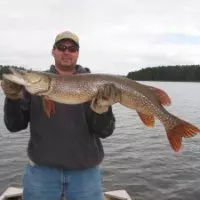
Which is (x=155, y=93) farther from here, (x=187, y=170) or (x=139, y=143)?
(x=139, y=143)

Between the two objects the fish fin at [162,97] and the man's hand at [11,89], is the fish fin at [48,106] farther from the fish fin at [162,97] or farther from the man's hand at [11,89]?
the fish fin at [162,97]

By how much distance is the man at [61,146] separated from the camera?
374 cm

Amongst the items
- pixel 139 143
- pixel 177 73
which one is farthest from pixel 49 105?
pixel 177 73

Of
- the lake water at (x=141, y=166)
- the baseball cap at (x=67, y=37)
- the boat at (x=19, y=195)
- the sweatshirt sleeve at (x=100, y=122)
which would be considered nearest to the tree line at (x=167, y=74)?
the lake water at (x=141, y=166)

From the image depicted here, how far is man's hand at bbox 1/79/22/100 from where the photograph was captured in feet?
11.8

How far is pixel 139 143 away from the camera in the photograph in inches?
561

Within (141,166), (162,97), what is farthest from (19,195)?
(141,166)

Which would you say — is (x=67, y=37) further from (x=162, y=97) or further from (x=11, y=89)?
(x=162, y=97)

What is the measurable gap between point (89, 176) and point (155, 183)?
19.9 feet

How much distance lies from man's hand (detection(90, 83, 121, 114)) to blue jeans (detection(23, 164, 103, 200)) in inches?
26.3

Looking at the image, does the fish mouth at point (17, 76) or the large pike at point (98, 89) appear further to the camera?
the large pike at point (98, 89)

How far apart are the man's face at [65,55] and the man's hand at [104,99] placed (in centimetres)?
51

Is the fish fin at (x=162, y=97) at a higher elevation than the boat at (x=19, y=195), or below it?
higher

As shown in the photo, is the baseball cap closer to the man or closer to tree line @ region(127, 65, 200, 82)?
the man
